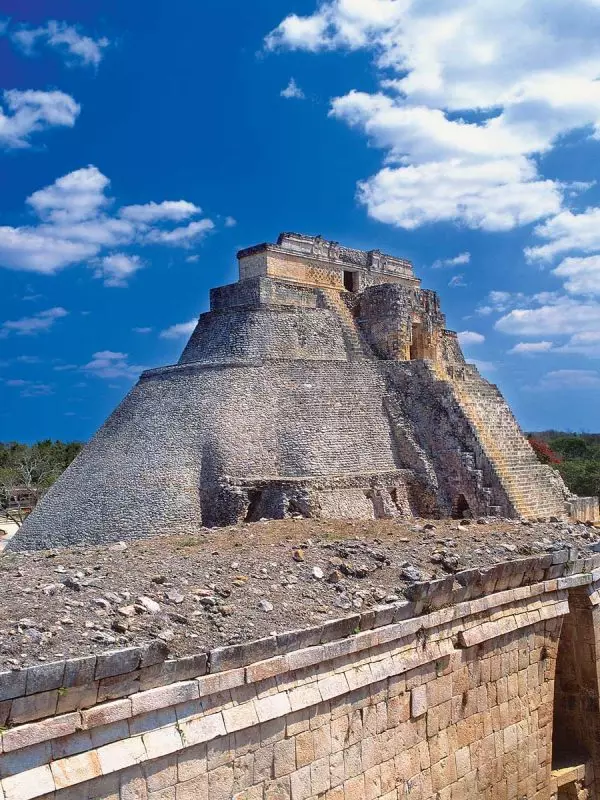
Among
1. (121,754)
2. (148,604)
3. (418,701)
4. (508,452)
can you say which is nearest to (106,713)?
(121,754)

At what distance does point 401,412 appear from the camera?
20297mm

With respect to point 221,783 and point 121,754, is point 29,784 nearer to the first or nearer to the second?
point 121,754

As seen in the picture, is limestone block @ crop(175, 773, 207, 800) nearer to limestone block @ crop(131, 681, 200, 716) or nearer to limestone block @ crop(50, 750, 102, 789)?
limestone block @ crop(131, 681, 200, 716)

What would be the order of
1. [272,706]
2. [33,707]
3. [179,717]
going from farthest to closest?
[272,706] < [179,717] < [33,707]

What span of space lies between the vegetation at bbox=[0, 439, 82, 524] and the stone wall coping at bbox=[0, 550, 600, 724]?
27.5 m

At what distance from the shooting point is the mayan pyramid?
17.0 meters

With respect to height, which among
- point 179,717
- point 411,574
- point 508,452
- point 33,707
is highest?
point 508,452

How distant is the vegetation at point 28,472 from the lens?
122ft

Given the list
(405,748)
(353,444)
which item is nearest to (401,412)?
(353,444)

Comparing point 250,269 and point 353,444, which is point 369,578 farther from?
point 250,269

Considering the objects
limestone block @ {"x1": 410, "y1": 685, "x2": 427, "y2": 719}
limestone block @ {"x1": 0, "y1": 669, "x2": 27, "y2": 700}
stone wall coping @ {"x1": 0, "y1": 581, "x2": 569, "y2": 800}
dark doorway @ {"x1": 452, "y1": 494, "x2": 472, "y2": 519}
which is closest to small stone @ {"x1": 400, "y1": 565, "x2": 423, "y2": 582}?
stone wall coping @ {"x1": 0, "y1": 581, "x2": 569, "y2": 800}

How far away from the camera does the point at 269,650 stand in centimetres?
588

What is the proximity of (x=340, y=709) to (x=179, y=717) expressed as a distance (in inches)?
63.8

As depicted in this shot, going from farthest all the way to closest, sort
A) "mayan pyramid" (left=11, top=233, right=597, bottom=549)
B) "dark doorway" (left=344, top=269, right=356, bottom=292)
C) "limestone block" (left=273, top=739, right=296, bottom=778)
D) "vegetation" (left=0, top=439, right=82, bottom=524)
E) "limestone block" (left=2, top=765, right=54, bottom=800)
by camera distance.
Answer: "vegetation" (left=0, top=439, right=82, bottom=524)
"dark doorway" (left=344, top=269, right=356, bottom=292)
"mayan pyramid" (left=11, top=233, right=597, bottom=549)
"limestone block" (left=273, top=739, right=296, bottom=778)
"limestone block" (left=2, top=765, right=54, bottom=800)
